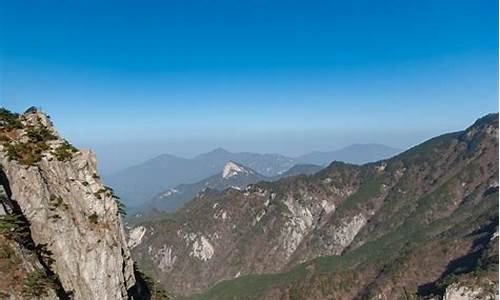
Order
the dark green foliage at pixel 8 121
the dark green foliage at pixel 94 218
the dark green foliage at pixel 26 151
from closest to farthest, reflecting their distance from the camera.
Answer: the dark green foliage at pixel 26 151, the dark green foliage at pixel 94 218, the dark green foliage at pixel 8 121

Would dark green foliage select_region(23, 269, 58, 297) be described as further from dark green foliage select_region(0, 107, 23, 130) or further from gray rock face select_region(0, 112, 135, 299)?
dark green foliage select_region(0, 107, 23, 130)

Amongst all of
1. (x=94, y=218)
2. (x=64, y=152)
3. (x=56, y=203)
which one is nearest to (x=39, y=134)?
(x=64, y=152)

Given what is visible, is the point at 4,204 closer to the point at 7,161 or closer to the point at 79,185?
the point at 7,161

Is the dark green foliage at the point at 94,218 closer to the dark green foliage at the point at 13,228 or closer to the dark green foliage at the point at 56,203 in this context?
the dark green foliage at the point at 56,203

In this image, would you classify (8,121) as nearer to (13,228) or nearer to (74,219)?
(74,219)

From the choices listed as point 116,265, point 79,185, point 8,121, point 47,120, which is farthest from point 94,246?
point 47,120

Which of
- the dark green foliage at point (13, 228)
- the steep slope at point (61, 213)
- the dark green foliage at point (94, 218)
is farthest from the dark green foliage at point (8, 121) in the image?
the dark green foliage at point (13, 228)
